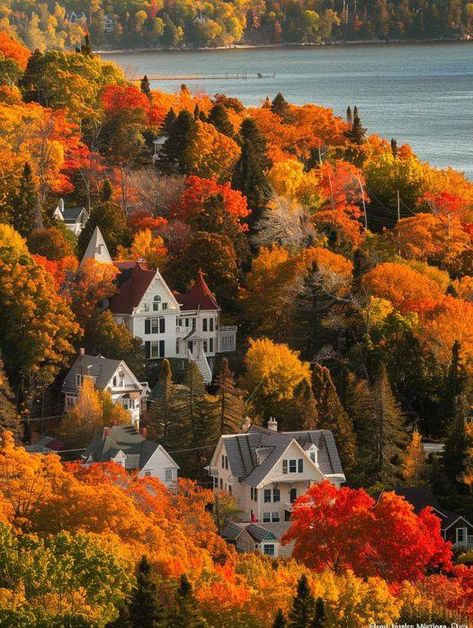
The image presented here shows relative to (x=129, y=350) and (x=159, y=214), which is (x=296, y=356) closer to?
(x=129, y=350)

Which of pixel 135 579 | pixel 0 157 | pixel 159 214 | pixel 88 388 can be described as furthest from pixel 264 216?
pixel 135 579

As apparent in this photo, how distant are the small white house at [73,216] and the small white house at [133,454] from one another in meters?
23.3

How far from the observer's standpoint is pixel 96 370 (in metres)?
93.6

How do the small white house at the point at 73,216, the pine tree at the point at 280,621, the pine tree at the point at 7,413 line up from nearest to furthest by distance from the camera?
the pine tree at the point at 280,621 → the pine tree at the point at 7,413 → the small white house at the point at 73,216

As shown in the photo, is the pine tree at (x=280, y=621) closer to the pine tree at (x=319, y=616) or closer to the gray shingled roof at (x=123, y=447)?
the pine tree at (x=319, y=616)

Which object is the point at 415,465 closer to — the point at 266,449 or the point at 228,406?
the point at 266,449

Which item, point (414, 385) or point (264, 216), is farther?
point (264, 216)

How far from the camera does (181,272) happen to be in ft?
342

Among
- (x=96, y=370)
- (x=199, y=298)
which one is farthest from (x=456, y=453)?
(x=199, y=298)

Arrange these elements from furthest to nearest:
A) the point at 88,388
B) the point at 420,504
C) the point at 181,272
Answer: the point at 181,272 < the point at 88,388 < the point at 420,504

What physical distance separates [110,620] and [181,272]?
43.7 m

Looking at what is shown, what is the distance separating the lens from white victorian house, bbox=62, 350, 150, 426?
92938 millimetres

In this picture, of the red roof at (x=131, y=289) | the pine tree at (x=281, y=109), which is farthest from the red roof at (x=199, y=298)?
the pine tree at (x=281, y=109)

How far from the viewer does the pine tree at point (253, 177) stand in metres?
115
